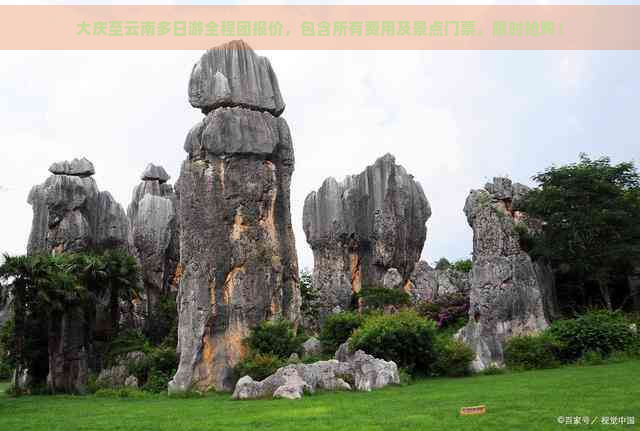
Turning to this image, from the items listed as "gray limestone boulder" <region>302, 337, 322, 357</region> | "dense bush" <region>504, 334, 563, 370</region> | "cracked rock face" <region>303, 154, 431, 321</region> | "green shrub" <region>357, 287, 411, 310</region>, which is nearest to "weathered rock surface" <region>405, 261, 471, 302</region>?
"green shrub" <region>357, 287, 411, 310</region>

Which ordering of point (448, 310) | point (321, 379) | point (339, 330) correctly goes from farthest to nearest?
point (448, 310) < point (339, 330) < point (321, 379)

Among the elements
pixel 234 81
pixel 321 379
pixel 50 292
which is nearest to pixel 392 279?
pixel 234 81

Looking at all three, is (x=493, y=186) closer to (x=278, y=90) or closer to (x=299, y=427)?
(x=278, y=90)

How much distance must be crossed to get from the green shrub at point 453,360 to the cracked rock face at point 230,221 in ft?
22.5

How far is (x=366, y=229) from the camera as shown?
43219mm

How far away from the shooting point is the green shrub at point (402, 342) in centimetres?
2180

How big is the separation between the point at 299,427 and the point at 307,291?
90.3 feet

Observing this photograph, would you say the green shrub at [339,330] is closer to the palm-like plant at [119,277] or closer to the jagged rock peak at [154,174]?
the palm-like plant at [119,277]

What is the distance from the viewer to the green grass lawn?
10867 millimetres

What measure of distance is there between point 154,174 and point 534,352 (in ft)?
109

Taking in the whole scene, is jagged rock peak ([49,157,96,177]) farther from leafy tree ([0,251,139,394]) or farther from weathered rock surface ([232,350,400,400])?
weathered rock surface ([232,350,400,400])

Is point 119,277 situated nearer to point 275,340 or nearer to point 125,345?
point 125,345

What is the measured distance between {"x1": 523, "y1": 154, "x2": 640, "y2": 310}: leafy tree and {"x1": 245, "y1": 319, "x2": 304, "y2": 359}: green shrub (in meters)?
10.3

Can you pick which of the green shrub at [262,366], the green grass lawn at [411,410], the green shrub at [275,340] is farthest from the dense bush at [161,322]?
the green grass lawn at [411,410]
